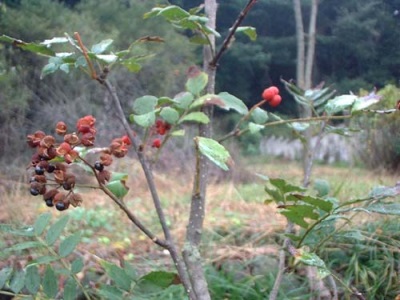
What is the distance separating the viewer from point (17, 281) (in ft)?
2.69

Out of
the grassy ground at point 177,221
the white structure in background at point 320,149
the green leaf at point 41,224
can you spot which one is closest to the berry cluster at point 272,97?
the green leaf at point 41,224

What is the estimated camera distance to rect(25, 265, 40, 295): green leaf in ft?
2.60

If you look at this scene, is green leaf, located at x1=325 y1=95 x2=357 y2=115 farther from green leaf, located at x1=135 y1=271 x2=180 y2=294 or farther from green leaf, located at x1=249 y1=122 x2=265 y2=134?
green leaf, located at x1=135 y1=271 x2=180 y2=294

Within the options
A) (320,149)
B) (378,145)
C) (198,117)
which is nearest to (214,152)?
(198,117)

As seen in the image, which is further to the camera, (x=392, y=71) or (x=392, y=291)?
(x=392, y=71)

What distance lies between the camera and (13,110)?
6.30 meters

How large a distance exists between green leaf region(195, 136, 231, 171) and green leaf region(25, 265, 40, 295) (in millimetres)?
359

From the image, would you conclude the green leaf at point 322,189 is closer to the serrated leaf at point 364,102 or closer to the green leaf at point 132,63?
the serrated leaf at point 364,102

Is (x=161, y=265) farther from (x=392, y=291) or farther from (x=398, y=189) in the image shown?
(x=398, y=189)

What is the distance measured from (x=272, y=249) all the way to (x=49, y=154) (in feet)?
5.79

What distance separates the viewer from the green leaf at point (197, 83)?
682 millimetres

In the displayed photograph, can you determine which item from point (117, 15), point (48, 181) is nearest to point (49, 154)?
point (48, 181)

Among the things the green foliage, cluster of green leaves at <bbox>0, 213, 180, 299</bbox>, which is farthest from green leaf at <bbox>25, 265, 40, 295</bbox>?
the green foliage

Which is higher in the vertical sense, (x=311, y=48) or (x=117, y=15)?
(x=117, y=15)
